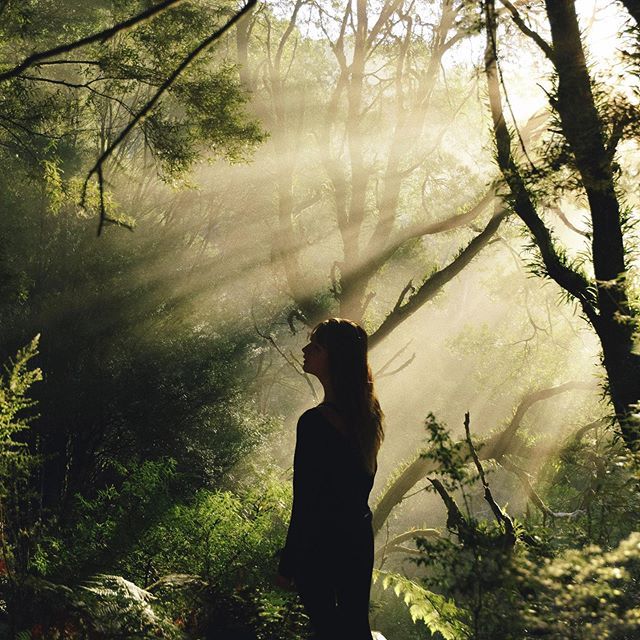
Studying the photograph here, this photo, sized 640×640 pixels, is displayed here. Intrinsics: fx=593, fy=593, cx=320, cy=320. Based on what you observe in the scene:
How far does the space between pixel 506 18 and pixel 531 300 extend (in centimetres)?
1731

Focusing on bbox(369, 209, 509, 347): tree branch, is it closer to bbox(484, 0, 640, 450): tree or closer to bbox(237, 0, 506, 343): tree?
bbox(237, 0, 506, 343): tree

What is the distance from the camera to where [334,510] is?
2395 mm

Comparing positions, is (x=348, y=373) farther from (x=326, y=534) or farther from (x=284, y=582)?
(x=284, y=582)

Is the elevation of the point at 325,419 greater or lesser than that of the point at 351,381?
lesser

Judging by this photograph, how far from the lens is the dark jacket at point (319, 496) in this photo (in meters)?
2.37

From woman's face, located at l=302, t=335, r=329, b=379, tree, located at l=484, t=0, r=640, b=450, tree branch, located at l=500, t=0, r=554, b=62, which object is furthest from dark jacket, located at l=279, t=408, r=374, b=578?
tree branch, located at l=500, t=0, r=554, b=62

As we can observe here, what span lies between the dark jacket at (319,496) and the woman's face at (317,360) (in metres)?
0.18

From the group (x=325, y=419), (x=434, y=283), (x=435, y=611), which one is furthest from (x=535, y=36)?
(x=434, y=283)

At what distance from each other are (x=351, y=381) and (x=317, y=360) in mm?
171

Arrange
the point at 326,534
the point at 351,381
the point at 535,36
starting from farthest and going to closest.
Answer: the point at 535,36, the point at 351,381, the point at 326,534

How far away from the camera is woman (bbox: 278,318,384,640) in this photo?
7.75 ft

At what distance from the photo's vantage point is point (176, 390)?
44.1 ft

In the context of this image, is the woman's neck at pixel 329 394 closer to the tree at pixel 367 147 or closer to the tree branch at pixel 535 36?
the tree branch at pixel 535 36

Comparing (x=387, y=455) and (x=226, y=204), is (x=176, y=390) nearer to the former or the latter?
(x=226, y=204)
